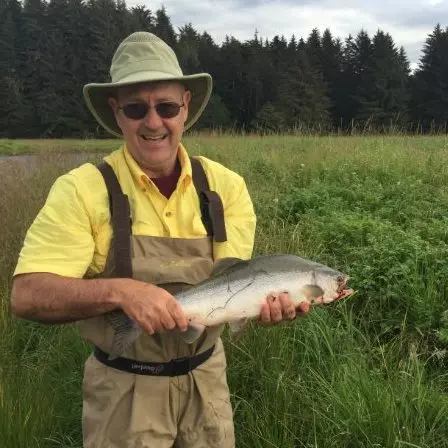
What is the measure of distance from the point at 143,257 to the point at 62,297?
339 millimetres

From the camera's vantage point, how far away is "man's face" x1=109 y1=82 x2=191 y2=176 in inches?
85.5

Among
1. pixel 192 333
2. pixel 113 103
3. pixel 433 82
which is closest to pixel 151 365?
pixel 192 333

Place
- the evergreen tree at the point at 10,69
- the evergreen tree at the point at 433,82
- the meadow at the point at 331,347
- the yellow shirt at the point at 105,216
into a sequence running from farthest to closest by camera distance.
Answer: the evergreen tree at the point at 10,69
the evergreen tree at the point at 433,82
the meadow at the point at 331,347
the yellow shirt at the point at 105,216

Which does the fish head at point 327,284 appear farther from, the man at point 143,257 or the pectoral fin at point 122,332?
the pectoral fin at point 122,332

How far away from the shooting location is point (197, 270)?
2.14m

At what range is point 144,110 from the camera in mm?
2182

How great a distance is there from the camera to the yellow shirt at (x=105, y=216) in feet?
6.38

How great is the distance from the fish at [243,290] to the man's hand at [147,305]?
0.31ft

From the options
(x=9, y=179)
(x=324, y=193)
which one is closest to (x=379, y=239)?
(x=324, y=193)

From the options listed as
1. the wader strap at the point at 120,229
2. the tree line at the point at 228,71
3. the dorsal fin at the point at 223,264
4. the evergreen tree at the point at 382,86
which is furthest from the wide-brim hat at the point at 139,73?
the evergreen tree at the point at 382,86

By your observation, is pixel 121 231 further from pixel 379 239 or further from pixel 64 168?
pixel 64 168

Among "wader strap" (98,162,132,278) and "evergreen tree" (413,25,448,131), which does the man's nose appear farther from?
"evergreen tree" (413,25,448,131)

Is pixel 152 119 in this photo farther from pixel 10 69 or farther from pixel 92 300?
pixel 10 69

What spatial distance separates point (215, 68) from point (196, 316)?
218ft
